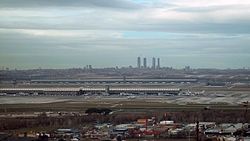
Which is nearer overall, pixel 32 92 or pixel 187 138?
pixel 187 138

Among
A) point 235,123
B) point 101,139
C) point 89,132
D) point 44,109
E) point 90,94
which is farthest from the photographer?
point 90,94

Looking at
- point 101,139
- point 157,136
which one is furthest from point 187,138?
point 101,139

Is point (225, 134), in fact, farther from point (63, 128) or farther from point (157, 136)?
point (63, 128)

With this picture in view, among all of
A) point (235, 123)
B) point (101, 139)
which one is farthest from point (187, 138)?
point (235, 123)

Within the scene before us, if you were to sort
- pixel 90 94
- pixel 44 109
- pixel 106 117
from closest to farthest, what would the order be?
pixel 106 117 → pixel 44 109 → pixel 90 94

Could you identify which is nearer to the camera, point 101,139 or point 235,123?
point 101,139

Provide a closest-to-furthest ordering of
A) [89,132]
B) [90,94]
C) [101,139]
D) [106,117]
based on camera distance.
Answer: [101,139], [89,132], [106,117], [90,94]

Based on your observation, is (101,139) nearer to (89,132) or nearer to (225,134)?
(89,132)

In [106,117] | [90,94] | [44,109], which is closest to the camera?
[106,117]
